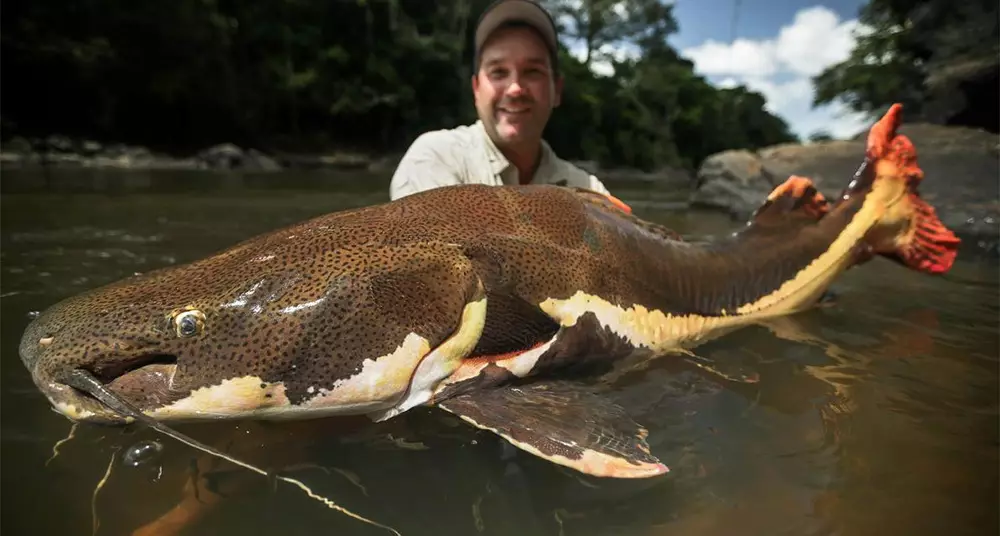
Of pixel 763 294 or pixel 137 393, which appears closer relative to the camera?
pixel 137 393

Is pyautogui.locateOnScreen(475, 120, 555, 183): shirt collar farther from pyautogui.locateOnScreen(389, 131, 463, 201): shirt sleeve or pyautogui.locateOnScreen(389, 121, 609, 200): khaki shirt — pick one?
pyautogui.locateOnScreen(389, 131, 463, 201): shirt sleeve

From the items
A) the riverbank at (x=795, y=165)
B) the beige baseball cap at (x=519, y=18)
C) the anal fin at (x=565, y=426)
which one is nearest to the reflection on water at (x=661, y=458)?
the anal fin at (x=565, y=426)

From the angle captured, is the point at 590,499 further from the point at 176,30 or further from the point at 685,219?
the point at 176,30

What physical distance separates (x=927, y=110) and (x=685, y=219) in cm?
924

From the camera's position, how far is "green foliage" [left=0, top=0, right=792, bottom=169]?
17.6m

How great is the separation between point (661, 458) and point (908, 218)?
2.87 meters

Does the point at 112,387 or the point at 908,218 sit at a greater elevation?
the point at 908,218

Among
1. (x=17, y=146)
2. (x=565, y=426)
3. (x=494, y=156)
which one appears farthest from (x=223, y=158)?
(x=565, y=426)

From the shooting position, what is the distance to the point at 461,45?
29344 mm

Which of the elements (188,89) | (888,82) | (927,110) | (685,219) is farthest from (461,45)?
(685,219)

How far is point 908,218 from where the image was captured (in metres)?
3.88

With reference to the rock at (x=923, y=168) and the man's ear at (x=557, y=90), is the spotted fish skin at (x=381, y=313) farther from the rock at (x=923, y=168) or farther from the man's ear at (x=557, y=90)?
the rock at (x=923, y=168)

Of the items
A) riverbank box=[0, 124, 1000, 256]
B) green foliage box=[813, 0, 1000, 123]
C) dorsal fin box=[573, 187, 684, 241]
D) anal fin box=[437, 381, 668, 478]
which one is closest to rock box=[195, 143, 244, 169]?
riverbank box=[0, 124, 1000, 256]

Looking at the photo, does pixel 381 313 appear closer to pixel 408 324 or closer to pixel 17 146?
pixel 408 324
